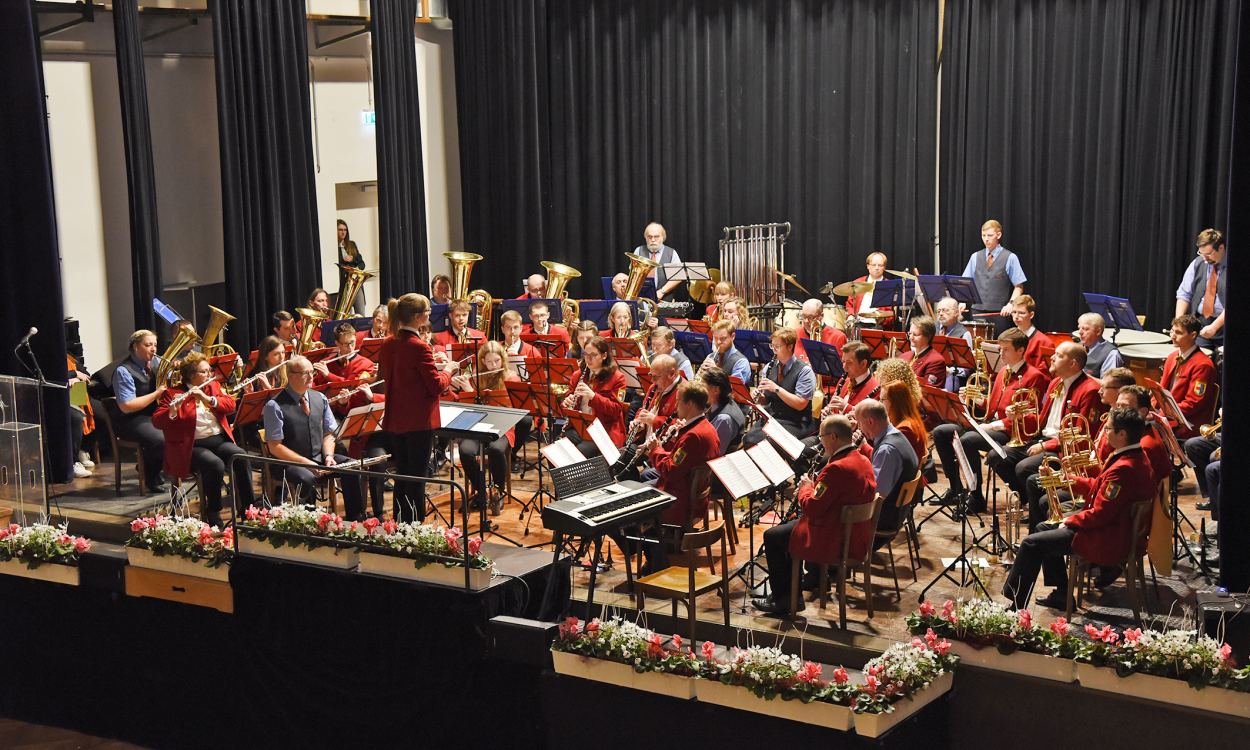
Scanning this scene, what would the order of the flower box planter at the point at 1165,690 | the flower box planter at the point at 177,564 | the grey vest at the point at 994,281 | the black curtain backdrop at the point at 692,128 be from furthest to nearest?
the black curtain backdrop at the point at 692,128, the grey vest at the point at 994,281, the flower box planter at the point at 177,564, the flower box planter at the point at 1165,690

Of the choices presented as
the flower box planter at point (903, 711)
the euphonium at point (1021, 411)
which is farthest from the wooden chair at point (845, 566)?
the euphonium at point (1021, 411)

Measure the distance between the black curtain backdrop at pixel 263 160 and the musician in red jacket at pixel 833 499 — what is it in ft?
24.2

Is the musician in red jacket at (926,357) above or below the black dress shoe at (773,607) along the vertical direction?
above

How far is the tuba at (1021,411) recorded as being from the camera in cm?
840

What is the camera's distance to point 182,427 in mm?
8555

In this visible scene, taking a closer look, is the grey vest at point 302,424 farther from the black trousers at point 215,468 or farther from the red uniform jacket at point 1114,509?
the red uniform jacket at point 1114,509

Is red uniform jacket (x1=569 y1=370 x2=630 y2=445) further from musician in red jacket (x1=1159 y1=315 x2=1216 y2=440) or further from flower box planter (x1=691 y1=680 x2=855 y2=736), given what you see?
musician in red jacket (x1=1159 y1=315 x2=1216 y2=440)

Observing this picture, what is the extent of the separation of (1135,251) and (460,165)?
7.63 metres

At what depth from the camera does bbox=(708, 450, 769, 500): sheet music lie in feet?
21.8

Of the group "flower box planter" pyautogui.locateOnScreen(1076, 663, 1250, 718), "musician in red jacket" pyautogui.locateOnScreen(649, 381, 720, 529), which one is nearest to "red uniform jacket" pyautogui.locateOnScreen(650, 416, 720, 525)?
"musician in red jacket" pyautogui.locateOnScreen(649, 381, 720, 529)

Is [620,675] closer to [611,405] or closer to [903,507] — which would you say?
[903,507]

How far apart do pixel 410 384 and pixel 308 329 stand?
11.2 ft

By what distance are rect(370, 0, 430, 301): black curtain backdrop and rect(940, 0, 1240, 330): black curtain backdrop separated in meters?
5.72

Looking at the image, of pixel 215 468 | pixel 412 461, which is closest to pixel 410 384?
pixel 412 461
